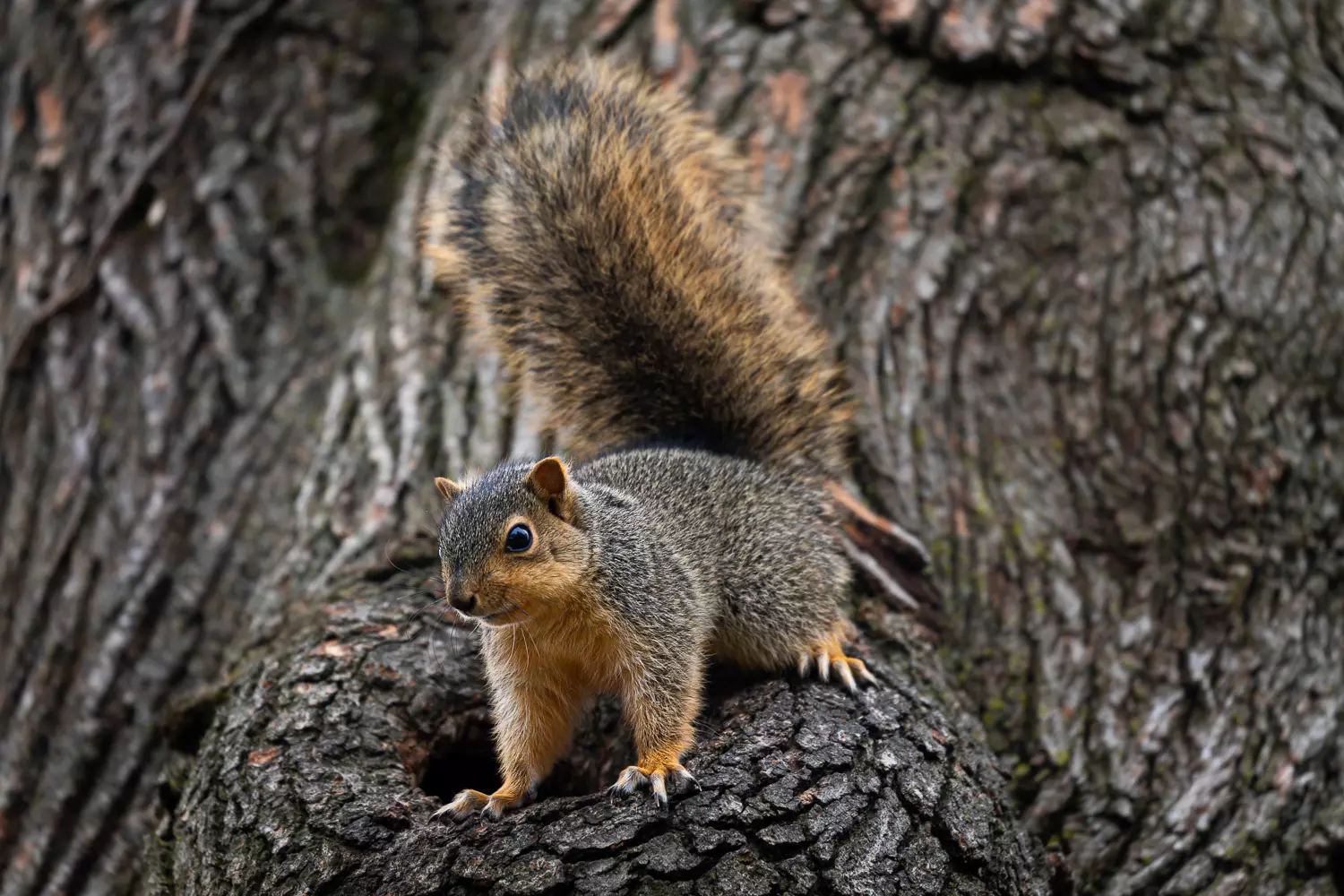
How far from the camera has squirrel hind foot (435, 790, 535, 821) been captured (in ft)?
6.48

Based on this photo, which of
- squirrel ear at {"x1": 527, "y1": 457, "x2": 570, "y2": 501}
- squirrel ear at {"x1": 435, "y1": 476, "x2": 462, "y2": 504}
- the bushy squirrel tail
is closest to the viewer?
squirrel ear at {"x1": 527, "y1": 457, "x2": 570, "y2": 501}

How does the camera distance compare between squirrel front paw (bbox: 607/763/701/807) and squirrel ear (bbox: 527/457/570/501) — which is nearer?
squirrel front paw (bbox: 607/763/701/807)

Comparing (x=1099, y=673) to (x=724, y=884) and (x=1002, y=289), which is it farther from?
(x=724, y=884)

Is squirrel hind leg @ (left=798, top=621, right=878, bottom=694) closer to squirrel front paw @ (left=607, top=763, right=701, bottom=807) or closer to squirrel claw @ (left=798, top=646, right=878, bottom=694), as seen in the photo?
squirrel claw @ (left=798, top=646, right=878, bottom=694)

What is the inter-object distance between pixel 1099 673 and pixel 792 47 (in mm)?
1949

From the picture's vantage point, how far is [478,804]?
2.08m

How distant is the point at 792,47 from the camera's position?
3498mm

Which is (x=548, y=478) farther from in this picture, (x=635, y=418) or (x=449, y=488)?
(x=635, y=418)

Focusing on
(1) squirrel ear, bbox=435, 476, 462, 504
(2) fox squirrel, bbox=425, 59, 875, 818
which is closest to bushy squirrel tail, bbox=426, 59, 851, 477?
(2) fox squirrel, bbox=425, 59, 875, 818

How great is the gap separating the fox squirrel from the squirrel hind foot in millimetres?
25

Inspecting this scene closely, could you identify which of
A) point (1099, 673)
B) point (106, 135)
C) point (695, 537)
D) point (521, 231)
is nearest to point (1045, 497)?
point (1099, 673)

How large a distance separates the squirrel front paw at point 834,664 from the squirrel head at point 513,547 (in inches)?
18.4

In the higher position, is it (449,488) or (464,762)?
(449,488)

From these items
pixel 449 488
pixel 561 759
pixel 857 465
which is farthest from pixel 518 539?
pixel 857 465
